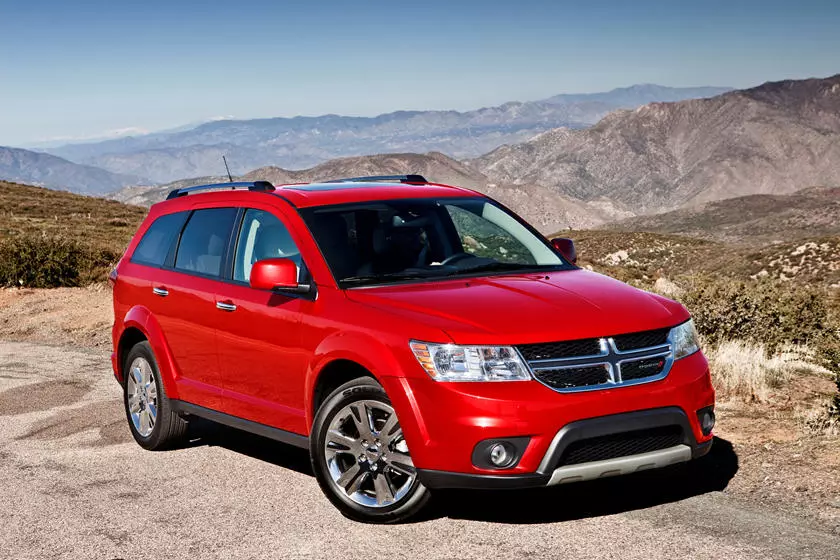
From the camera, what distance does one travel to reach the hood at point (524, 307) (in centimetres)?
465

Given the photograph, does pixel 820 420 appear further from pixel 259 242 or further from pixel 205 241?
pixel 205 241

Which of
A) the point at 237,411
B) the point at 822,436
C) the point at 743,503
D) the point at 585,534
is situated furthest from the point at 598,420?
the point at 822,436

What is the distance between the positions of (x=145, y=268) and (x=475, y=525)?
3420 millimetres

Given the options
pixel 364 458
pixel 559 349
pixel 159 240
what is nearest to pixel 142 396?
pixel 159 240

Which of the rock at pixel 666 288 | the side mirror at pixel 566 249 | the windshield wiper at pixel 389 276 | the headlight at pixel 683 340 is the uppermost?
the side mirror at pixel 566 249

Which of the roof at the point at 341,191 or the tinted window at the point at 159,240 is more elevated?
the roof at the point at 341,191

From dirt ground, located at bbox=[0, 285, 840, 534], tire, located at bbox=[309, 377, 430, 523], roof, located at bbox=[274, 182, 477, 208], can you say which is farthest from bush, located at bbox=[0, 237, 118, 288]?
tire, located at bbox=[309, 377, 430, 523]

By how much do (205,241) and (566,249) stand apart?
239 cm

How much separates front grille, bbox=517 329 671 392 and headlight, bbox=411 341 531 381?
64 mm

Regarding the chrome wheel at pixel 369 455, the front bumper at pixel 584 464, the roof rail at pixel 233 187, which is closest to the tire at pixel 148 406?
the roof rail at pixel 233 187

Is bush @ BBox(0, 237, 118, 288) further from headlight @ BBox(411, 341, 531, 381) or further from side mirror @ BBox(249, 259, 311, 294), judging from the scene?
headlight @ BBox(411, 341, 531, 381)

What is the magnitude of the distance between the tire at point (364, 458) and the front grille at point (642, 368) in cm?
113

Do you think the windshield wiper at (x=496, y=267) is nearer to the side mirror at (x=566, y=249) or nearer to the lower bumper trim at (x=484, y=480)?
the side mirror at (x=566, y=249)

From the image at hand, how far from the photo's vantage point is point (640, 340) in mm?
4820
